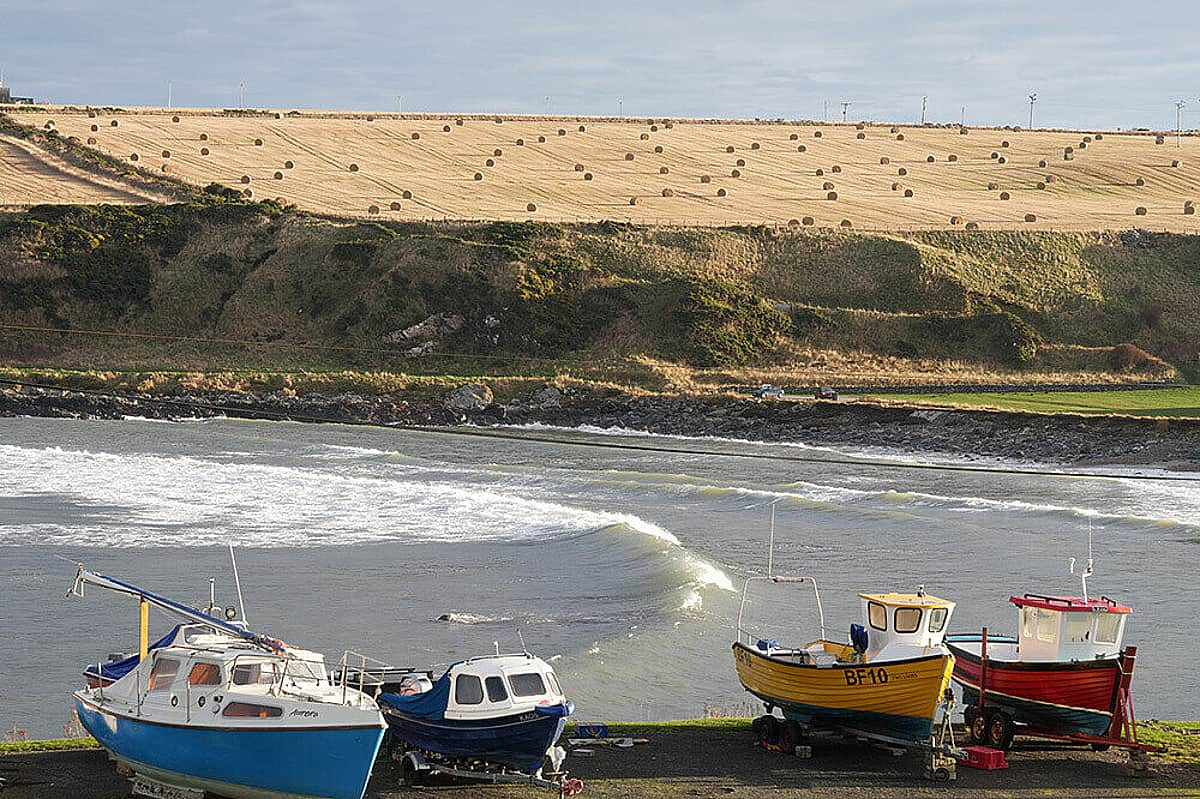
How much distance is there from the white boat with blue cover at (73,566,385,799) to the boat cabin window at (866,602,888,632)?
731 centimetres

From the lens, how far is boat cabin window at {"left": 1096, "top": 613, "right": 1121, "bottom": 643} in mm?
21156

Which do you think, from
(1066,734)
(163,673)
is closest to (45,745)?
(163,673)

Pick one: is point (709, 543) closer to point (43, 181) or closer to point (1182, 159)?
point (43, 181)

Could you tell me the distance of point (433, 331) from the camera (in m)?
84.1

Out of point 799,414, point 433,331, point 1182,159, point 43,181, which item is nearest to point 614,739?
point 799,414

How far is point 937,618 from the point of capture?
70.2ft

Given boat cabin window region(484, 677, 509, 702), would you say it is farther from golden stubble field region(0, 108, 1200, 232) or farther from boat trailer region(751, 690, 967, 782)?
golden stubble field region(0, 108, 1200, 232)

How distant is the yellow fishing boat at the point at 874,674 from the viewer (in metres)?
20.0

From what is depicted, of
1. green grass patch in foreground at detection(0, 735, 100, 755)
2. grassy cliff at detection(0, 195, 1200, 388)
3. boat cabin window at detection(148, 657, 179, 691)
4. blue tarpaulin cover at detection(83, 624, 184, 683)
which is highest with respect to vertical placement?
grassy cliff at detection(0, 195, 1200, 388)

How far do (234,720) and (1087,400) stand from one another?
55.2 meters

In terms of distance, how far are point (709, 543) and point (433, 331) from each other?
4577cm

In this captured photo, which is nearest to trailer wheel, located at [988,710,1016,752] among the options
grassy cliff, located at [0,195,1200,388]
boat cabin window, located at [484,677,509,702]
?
boat cabin window, located at [484,677,509,702]

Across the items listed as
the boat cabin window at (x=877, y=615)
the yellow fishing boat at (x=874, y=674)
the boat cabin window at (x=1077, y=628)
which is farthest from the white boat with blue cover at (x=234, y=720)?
the boat cabin window at (x=1077, y=628)

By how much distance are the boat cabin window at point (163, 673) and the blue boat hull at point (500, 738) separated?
3.03m
